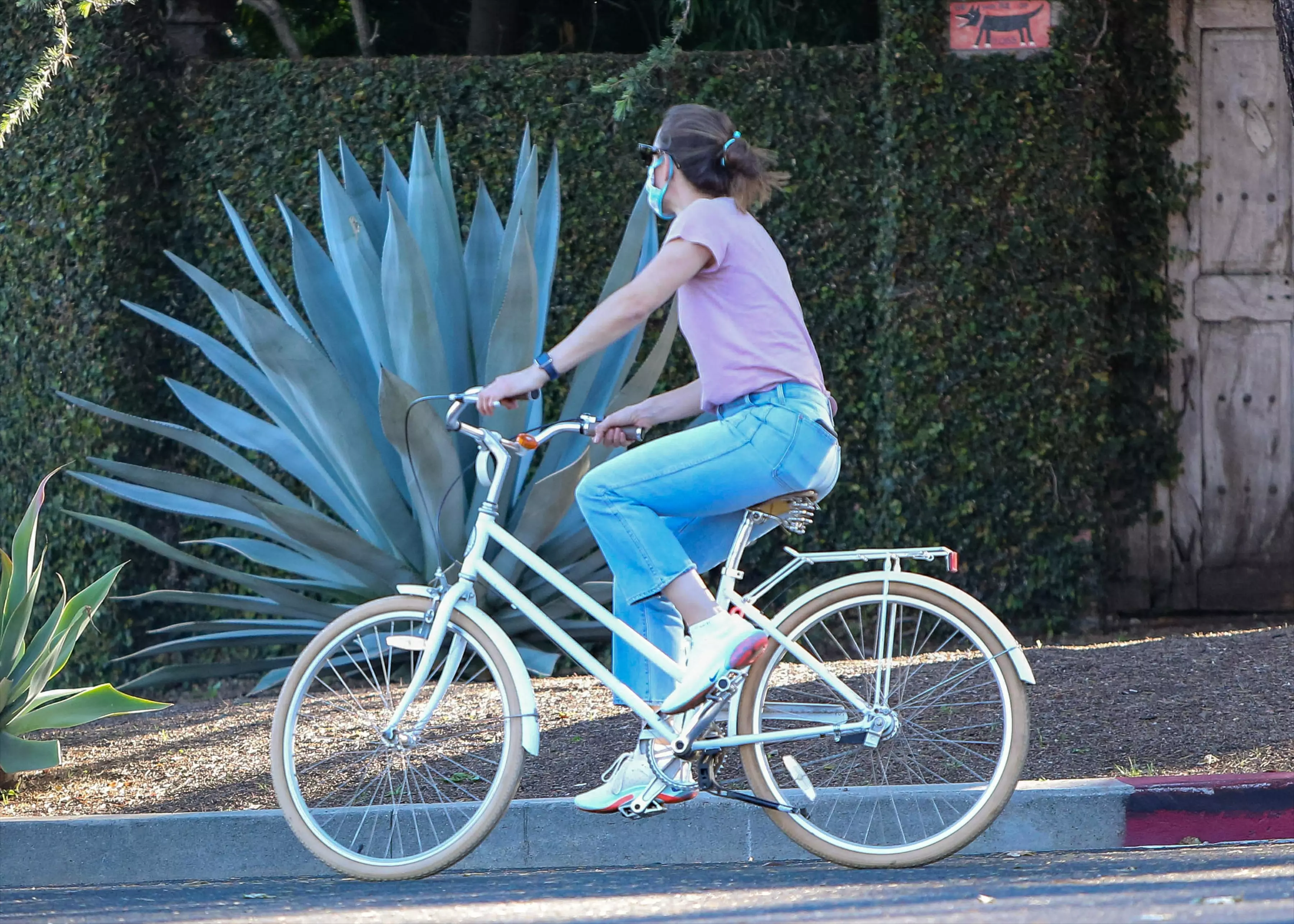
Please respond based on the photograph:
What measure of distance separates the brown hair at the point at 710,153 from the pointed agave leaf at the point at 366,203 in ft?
8.75

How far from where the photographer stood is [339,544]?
5660 mm

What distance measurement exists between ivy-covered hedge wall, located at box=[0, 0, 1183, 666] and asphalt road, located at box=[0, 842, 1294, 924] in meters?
2.82

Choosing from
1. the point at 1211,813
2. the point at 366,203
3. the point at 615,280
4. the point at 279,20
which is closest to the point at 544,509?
the point at 615,280

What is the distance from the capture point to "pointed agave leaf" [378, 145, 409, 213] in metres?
6.20

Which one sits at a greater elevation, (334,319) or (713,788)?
(334,319)

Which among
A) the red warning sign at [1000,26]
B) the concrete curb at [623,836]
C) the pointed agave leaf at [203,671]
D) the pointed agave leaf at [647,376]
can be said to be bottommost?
the pointed agave leaf at [203,671]

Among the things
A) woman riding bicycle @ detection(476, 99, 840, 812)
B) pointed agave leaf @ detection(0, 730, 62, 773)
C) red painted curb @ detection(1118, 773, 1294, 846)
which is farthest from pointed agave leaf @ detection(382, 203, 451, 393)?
red painted curb @ detection(1118, 773, 1294, 846)

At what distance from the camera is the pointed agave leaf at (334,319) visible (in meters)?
5.95

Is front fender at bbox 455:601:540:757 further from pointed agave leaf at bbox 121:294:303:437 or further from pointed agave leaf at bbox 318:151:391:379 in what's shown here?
pointed agave leaf at bbox 121:294:303:437

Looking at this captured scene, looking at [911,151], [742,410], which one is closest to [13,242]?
[911,151]

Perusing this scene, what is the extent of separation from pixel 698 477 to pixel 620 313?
1.33 ft

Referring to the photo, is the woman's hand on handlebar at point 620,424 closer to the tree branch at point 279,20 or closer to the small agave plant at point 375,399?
the small agave plant at point 375,399

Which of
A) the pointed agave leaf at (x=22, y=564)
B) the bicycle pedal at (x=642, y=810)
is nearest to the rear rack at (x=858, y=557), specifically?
the bicycle pedal at (x=642, y=810)

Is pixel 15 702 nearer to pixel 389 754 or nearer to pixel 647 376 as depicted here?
pixel 389 754
